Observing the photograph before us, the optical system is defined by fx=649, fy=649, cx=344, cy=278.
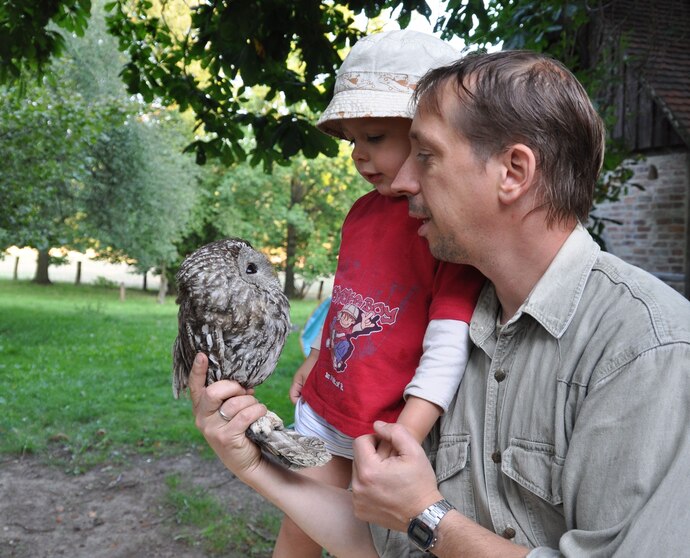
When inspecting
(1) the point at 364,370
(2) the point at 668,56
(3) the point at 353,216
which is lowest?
(1) the point at 364,370

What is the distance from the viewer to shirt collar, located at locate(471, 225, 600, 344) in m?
1.38

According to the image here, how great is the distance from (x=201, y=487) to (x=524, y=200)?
424cm

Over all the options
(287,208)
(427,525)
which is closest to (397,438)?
(427,525)

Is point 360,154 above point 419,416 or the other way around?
above

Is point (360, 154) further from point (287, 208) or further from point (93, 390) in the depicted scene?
point (287, 208)

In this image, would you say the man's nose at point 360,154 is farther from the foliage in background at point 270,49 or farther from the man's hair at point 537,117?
the foliage in background at point 270,49

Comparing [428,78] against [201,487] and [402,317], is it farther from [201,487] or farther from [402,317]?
[201,487]

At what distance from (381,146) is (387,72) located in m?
0.21

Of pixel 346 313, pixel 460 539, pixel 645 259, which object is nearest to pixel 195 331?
pixel 346 313

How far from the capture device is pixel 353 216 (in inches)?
83.5

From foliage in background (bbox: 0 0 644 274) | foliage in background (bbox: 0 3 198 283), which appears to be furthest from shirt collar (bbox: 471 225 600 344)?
foliage in background (bbox: 0 3 198 283)

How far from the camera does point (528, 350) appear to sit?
4.81ft

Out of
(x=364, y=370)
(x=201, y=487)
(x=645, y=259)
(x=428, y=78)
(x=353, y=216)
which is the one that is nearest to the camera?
(x=428, y=78)

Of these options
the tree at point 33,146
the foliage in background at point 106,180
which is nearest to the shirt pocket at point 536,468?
the tree at point 33,146
